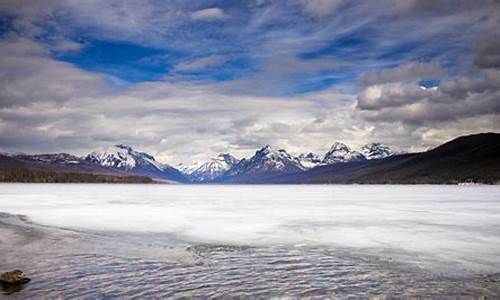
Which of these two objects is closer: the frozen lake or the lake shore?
the lake shore

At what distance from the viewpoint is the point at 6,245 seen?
19797 millimetres

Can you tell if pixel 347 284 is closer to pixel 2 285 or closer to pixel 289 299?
pixel 289 299

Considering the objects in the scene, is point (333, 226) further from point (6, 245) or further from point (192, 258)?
point (6, 245)

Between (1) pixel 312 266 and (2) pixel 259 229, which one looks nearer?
(1) pixel 312 266

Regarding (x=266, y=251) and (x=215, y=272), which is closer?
(x=215, y=272)

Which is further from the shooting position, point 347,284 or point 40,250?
point 40,250

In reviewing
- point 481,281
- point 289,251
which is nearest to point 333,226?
point 289,251

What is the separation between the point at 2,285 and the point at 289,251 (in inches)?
412

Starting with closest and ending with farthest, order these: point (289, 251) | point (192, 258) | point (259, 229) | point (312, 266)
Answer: point (312, 266), point (192, 258), point (289, 251), point (259, 229)

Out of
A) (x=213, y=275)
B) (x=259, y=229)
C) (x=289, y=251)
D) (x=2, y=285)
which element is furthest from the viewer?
(x=259, y=229)

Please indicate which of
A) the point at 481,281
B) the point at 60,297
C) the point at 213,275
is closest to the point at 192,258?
the point at 213,275

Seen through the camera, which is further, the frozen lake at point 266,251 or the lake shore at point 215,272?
the frozen lake at point 266,251

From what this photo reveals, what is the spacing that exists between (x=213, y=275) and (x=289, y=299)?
136 inches

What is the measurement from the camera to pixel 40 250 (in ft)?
61.4
